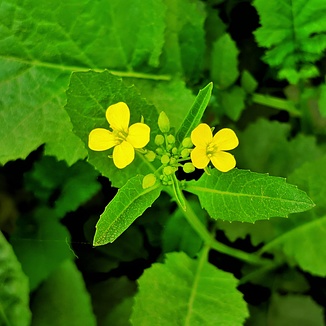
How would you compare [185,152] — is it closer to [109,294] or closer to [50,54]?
[50,54]

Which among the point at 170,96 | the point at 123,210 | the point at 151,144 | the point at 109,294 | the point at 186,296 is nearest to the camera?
the point at 123,210

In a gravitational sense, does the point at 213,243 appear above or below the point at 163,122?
below

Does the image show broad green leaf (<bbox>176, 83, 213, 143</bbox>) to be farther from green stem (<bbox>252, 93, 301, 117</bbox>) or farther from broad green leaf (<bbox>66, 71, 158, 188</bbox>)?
green stem (<bbox>252, 93, 301, 117</bbox>)

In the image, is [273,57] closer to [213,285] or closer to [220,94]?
[220,94]

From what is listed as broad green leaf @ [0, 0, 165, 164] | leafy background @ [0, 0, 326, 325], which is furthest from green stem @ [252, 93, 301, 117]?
broad green leaf @ [0, 0, 165, 164]

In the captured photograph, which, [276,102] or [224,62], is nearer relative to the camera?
[224,62]

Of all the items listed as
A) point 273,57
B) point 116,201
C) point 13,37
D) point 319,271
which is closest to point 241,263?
point 319,271

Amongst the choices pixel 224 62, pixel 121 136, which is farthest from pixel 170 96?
pixel 121 136
